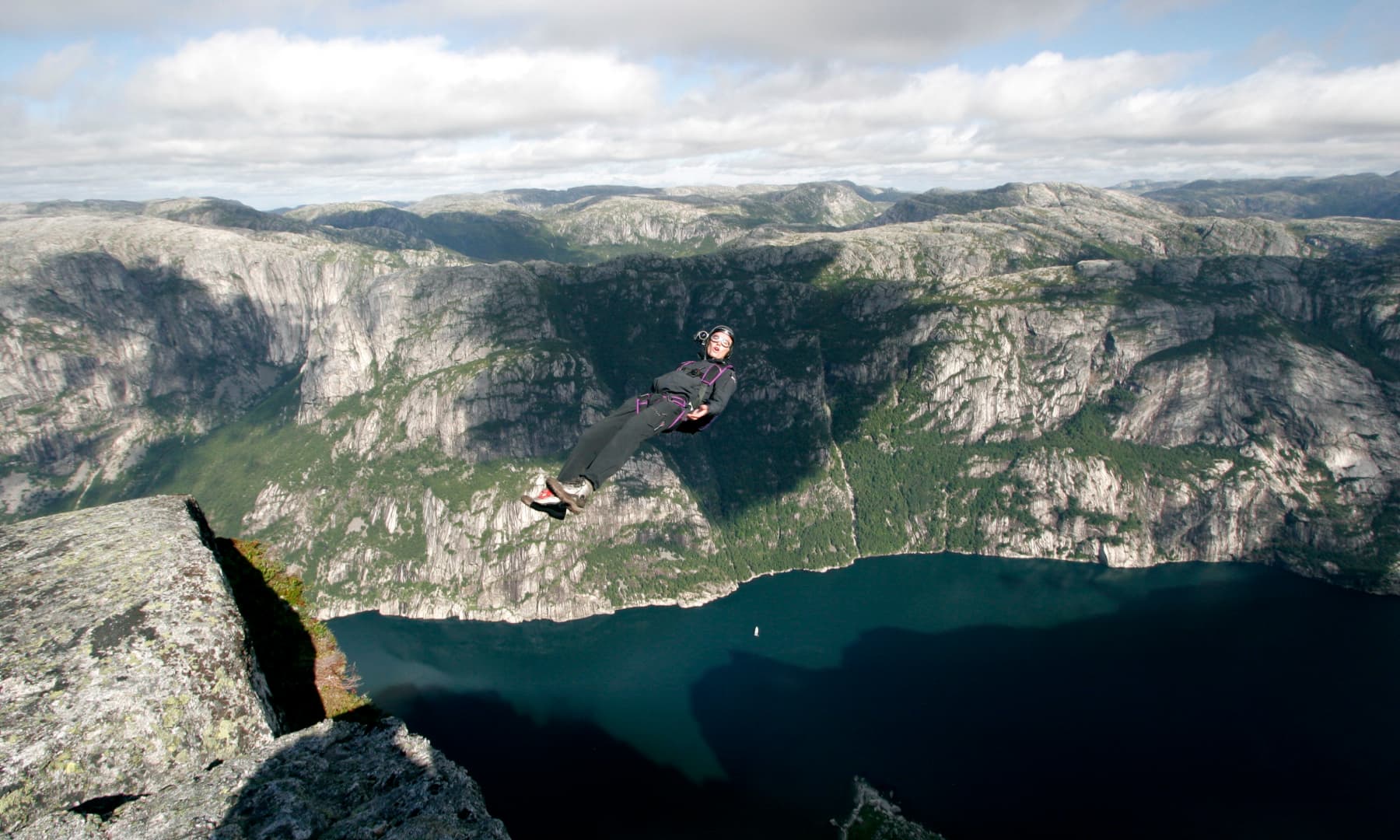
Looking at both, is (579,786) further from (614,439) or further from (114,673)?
(614,439)

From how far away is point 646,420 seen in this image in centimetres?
1894

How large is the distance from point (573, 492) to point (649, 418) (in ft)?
10.1

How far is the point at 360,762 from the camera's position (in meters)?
15.1

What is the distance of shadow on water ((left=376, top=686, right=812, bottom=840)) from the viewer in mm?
117875

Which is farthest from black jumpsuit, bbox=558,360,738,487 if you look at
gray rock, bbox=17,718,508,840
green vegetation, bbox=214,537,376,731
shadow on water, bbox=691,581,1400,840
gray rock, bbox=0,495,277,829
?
shadow on water, bbox=691,581,1400,840

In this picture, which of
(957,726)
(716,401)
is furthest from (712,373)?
(957,726)

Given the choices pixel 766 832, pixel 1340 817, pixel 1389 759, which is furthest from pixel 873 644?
pixel 1389 759

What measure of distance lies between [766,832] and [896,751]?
122 feet

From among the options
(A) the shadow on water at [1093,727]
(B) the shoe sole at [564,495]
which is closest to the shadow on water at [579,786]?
(A) the shadow on water at [1093,727]

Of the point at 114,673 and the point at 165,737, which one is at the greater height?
the point at 114,673

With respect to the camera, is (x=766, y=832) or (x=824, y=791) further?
(x=824, y=791)

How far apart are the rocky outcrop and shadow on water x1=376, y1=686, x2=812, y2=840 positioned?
104 meters

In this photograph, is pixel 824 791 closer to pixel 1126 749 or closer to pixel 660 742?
pixel 660 742

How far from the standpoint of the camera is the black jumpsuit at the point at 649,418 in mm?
18234
